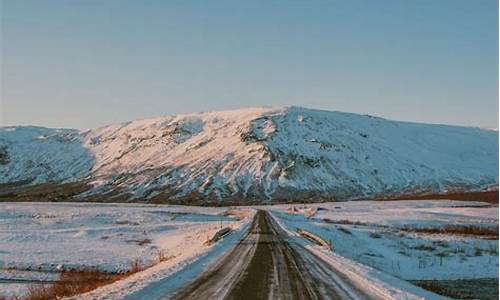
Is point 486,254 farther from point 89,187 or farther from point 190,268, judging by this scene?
point 89,187

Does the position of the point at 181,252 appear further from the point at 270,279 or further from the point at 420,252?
the point at 270,279

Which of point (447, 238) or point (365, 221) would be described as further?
point (365, 221)

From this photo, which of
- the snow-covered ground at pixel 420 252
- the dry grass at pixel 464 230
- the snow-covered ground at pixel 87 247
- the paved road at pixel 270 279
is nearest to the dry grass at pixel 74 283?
the snow-covered ground at pixel 87 247

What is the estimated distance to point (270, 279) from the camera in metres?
19.5

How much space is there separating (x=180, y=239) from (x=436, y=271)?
21.4 metres

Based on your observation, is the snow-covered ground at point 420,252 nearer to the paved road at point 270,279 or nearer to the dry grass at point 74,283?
the paved road at point 270,279

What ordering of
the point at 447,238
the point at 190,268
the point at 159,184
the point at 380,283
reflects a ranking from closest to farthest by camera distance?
the point at 380,283
the point at 190,268
the point at 447,238
the point at 159,184

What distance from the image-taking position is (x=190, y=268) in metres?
21.9

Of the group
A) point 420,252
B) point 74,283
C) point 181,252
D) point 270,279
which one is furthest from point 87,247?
point 270,279

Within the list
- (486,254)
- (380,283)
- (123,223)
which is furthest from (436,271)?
(123,223)

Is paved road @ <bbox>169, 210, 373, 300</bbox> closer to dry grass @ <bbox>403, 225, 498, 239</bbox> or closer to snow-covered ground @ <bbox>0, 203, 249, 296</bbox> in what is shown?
snow-covered ground @ <bbox>0, 203, 249, 296</bbox>

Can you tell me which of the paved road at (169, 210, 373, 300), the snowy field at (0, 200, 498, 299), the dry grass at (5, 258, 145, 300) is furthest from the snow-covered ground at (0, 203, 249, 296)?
the paved road at (169, 210, 373, 300)

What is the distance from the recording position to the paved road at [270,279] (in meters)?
16.2

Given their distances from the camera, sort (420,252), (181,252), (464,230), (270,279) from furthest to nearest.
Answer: (464,230)
(420,252)
(181,252)
(270,279)
